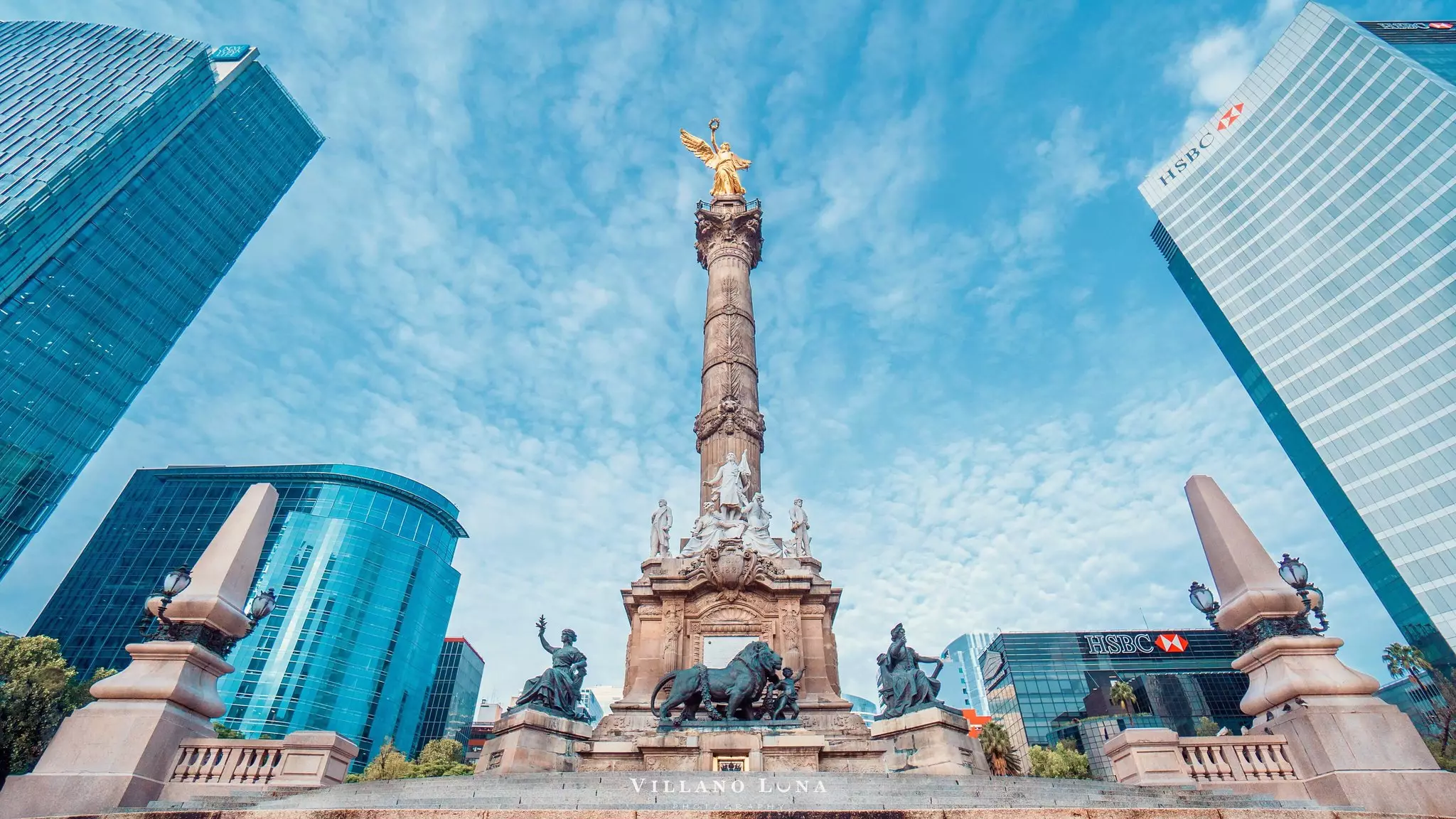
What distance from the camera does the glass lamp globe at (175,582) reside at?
9211 mm

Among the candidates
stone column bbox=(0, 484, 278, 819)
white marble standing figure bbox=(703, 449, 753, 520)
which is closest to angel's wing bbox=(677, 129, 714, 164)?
white marble standing figure bbox=(703, 449, 753, 520)

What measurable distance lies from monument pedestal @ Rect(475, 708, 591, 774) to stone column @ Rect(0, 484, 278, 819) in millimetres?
4913

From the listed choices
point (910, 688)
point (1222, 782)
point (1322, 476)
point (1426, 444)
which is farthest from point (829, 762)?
point (1322, 476)

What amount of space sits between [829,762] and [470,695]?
8494cm

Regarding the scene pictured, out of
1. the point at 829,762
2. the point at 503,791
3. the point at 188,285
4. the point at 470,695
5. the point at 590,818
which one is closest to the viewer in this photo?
the point at 590,818

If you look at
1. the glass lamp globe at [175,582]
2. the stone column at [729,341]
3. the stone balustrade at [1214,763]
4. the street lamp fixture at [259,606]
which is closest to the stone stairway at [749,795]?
the stone balustrade at [1214,763]

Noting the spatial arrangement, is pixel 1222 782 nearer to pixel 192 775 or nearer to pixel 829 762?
pixel 829 762

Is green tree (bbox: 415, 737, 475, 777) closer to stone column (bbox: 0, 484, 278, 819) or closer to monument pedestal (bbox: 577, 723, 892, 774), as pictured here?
monument pedestal (bbox: 577, 723, 892, 774)

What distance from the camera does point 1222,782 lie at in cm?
839

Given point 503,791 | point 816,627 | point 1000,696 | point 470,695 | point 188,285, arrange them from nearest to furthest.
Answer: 1. point 503,791
2. point 816,627
3. point 188,285
4. point 1000,696
5. point 470,695

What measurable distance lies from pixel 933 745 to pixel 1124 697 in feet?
159

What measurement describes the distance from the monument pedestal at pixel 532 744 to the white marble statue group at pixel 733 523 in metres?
5.64

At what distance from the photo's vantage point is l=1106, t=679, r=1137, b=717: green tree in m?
50.6


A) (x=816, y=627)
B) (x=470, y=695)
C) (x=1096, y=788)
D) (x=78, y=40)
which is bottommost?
(x=1096, y=788)
